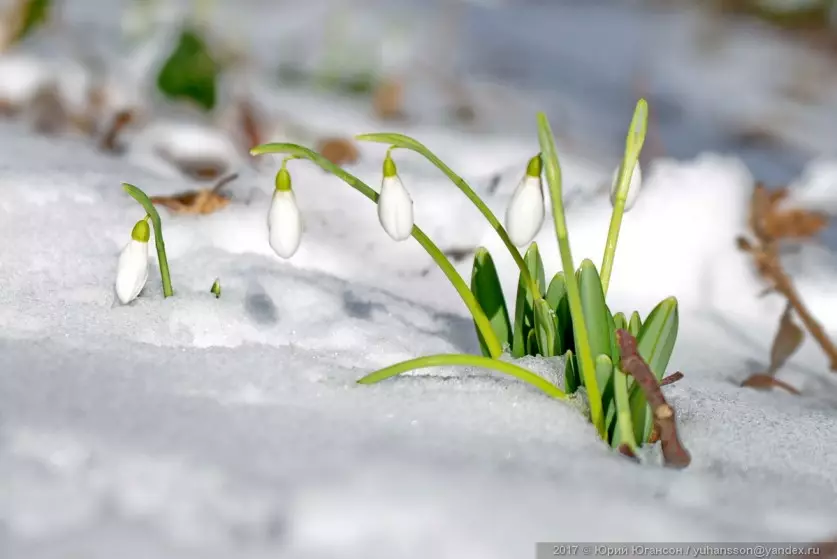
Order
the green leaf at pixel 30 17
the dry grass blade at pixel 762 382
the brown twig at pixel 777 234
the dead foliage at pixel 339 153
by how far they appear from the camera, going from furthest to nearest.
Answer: the green leaf at pixel 30 17
the dead foliage at pixel 339 153
the brown twig at pixel 777 234
the dry grass blade at pixel 762 382

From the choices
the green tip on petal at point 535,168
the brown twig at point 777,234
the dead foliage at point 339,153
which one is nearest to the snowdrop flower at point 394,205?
the green tip on petal at point 535,168

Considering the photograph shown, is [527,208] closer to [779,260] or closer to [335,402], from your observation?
[335,402]

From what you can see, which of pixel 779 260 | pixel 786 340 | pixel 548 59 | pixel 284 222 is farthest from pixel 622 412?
pixel 548 59

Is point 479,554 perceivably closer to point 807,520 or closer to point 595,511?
point 595,511

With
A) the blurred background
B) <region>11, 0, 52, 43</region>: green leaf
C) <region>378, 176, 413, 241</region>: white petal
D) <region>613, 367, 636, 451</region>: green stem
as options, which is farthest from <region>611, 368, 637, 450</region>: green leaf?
<region>11, 0, 52, 43</region>: green leaf

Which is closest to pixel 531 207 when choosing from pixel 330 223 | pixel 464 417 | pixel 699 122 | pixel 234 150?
pixel 464 417

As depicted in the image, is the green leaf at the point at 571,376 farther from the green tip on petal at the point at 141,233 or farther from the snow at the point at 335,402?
the green tip on petal at the point at 141,233

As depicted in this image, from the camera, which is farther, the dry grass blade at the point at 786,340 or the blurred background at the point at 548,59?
the blurred background at the point at 548,59
